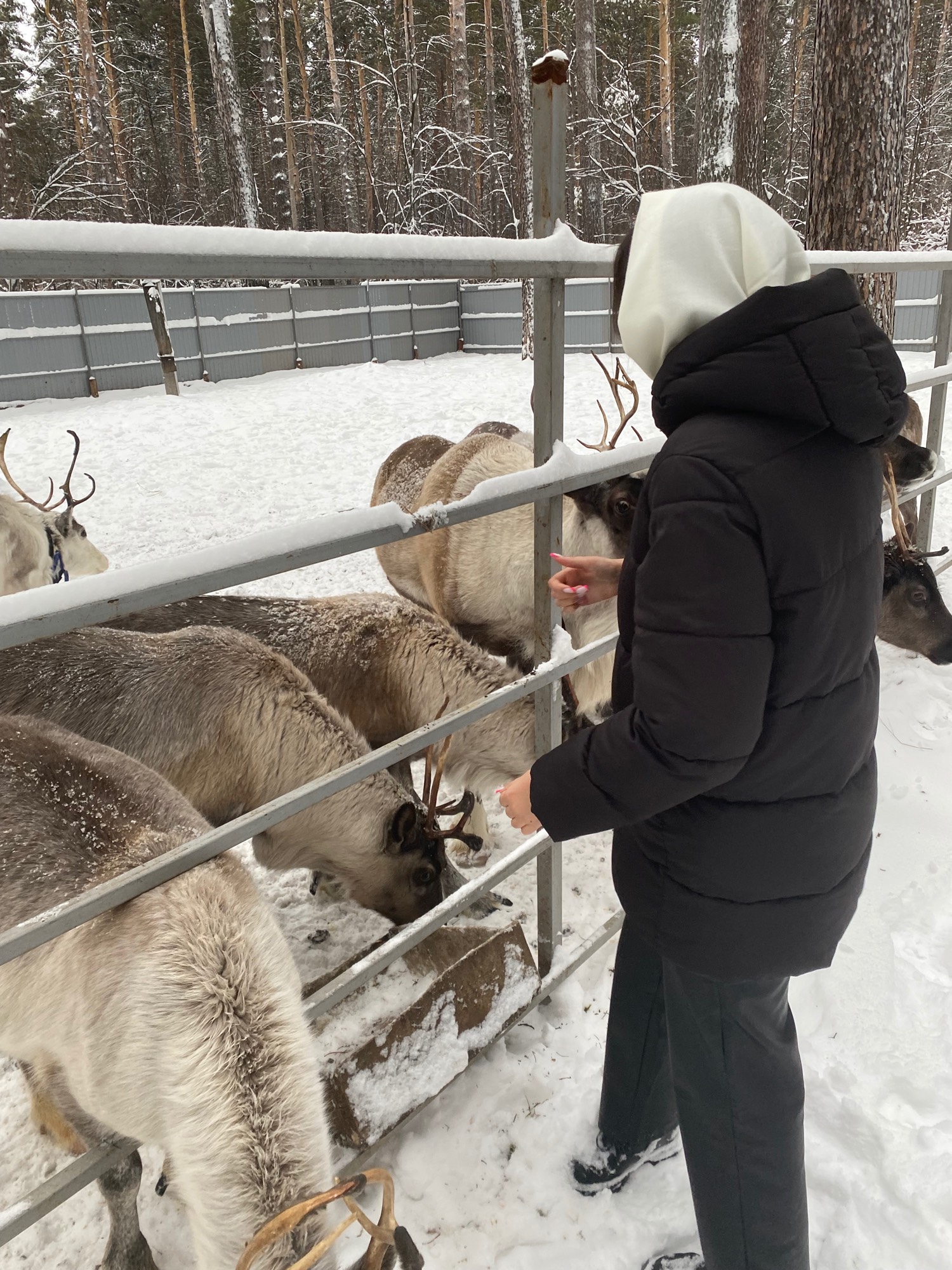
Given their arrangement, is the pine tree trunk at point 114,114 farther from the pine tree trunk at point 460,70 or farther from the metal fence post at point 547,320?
the metal fence post at point 547,320

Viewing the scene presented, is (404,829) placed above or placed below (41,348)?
below

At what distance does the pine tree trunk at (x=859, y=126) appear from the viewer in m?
4.14

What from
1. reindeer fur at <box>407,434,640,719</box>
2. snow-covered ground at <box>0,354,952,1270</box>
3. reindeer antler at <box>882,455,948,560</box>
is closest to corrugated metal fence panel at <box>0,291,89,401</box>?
reindeer fur at <box>407,434,640,719</box>

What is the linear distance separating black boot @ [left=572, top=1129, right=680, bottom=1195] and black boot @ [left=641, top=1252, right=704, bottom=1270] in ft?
0.56

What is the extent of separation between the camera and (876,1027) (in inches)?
86.3

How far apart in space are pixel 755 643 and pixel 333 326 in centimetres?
1374

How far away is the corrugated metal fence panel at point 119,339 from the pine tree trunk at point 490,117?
860 centimetres

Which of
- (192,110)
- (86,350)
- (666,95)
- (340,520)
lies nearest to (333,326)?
(86,350)

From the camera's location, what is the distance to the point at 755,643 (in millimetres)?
1019

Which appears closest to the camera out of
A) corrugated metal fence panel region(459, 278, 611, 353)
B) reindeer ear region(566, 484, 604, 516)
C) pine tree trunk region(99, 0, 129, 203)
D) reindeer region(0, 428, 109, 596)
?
reindeer ear region(566, 484, 604, 516)

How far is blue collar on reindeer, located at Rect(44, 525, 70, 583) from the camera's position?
505 cm

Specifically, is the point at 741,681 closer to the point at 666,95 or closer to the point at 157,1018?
the point at 157,1018

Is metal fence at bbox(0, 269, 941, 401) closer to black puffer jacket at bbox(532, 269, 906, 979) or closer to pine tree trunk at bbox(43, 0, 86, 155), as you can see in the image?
pine tree trunk at bbox(43, 0, 86, 155)

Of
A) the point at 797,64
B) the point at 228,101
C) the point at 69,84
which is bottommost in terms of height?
the point at 228,101
